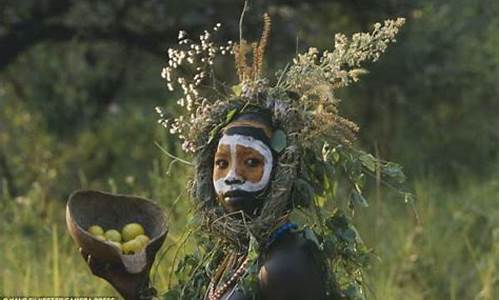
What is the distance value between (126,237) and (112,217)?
0.14 m

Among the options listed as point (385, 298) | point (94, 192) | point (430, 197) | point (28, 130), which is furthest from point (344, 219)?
point (28, 130)

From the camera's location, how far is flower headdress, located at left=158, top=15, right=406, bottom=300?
395 cm

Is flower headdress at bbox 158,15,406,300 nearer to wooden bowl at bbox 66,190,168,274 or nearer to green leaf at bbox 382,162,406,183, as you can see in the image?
green leaf at bbox 382,162,406,183

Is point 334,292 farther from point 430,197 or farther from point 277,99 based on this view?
point 430,197

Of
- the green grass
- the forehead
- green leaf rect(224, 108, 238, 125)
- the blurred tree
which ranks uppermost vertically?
green leaf rect(224, 108, 238, 125)

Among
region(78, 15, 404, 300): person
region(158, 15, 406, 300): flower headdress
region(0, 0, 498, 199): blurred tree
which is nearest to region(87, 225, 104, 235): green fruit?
region(78, 15, 404, 300): person

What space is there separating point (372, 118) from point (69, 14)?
2397mm

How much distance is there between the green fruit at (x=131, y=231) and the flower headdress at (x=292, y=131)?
0.74 ft

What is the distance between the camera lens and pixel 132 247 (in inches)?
161

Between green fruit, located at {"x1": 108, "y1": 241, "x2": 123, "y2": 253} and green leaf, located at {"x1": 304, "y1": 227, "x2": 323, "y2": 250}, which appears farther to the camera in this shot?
green fruit, located at {"x1": 108, "y1": 241, "x2": 123, "y2": 253}

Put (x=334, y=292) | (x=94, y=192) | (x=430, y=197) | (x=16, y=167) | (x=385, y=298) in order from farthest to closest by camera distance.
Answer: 1. (x=16, y=167)
2. (x=430, y=197)
3. (x=385, y=298)
4. (x=94, y=192)
5. (x=334, y=292)

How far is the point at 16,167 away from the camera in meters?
8.89

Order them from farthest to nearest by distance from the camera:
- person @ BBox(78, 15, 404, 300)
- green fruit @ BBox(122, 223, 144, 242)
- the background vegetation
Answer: the background vegetation < green fruit @ BBox(122, 223, 144, 242) < person @ BBox(78, 15, 404, 300)

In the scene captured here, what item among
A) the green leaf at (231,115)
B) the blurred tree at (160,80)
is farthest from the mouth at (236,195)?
the blurred tree at (160,80)
